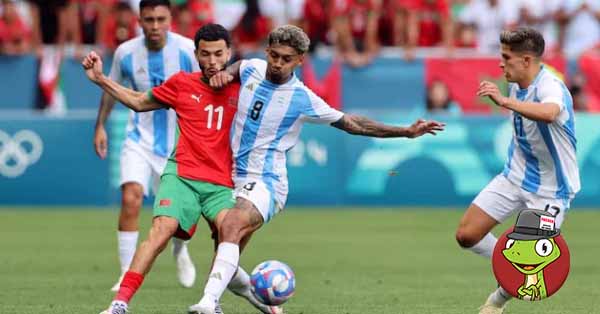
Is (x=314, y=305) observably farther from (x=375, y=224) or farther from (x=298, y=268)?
(x=375, y=224)

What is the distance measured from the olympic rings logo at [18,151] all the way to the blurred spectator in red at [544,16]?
8.26m

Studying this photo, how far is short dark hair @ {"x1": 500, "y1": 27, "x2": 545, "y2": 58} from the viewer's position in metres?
9.49

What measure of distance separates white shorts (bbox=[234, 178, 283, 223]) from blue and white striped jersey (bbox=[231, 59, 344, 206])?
0.13 feet

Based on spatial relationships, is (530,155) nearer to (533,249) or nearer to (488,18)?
(533,249)

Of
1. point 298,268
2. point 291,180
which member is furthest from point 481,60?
point 298,268

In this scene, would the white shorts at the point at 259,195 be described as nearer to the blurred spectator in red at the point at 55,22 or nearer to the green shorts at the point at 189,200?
the green shorts at the point at 189,200

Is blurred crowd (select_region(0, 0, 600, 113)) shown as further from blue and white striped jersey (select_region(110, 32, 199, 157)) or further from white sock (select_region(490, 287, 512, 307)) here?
white sock (select_region(490, 287, 512, 307))

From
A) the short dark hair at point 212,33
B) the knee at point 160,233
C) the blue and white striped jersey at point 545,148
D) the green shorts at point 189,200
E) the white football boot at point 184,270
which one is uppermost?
the short dark hair at point 212,33

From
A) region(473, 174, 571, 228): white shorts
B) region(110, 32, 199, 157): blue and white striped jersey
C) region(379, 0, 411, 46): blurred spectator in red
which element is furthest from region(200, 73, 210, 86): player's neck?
region(379, 0, 411, 46): blurred spectator in red

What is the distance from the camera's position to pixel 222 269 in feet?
29.7

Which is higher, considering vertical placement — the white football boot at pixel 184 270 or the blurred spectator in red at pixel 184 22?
the blurred spectator in red at pixel 184 22

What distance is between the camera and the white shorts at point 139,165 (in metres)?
11.8

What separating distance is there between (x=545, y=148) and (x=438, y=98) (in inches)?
466

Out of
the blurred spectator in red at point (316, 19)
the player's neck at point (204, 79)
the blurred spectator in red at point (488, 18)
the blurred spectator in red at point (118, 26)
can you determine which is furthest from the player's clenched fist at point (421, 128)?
the blurred spectator in red at point (488, 18)
